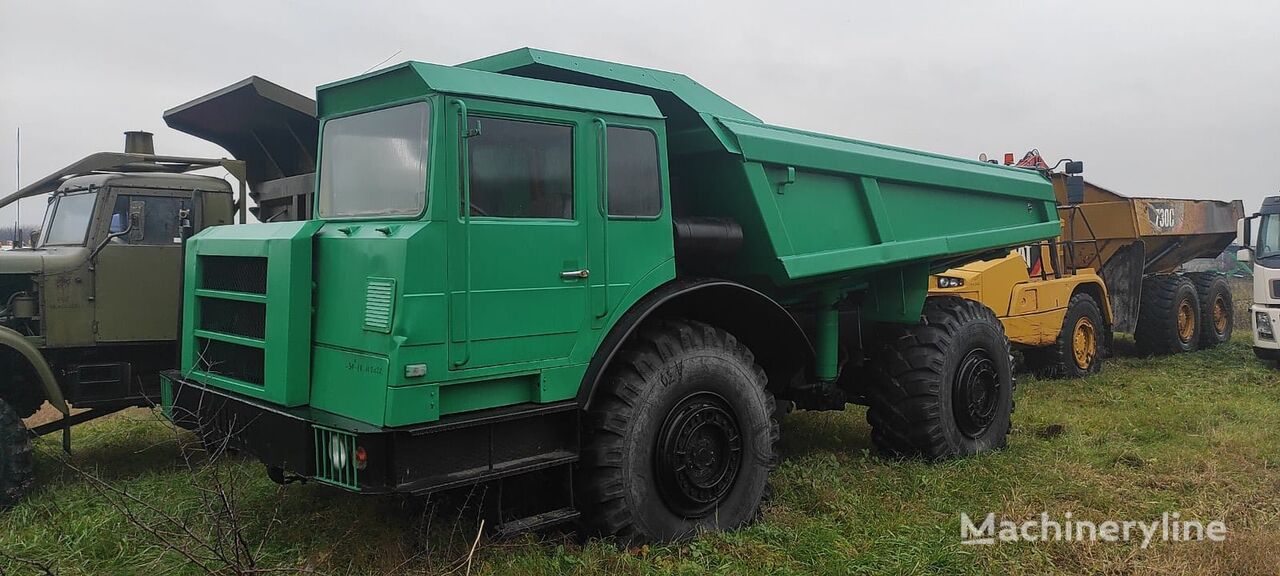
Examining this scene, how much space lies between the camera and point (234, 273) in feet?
15.1

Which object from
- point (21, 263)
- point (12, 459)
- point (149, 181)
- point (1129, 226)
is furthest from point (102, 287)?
point (1129, 226)

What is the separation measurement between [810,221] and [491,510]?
101 inches

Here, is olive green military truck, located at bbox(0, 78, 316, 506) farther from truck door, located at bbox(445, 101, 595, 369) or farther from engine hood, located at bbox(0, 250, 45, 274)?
truck door, located at bbox(445, 101, 595, 369)

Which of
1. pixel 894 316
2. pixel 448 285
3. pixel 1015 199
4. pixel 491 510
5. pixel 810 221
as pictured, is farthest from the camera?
pixel 1015 199

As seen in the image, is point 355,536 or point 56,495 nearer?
point 355,536

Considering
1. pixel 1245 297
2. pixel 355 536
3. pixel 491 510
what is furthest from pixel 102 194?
pixel 1245 297

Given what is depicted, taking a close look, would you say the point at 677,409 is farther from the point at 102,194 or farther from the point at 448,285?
the point at 102,194

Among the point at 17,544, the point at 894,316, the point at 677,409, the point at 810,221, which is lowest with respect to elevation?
the point at 17,544

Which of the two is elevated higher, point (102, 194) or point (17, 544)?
point (102, 194)

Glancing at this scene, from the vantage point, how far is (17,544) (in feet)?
15.4

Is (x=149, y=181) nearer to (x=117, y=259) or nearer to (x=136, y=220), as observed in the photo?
(x=136, y=220)

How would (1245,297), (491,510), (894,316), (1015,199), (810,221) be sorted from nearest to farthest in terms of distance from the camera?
(491,510)
(810,221)
(894,316)
(1015,199)
(1245,297)

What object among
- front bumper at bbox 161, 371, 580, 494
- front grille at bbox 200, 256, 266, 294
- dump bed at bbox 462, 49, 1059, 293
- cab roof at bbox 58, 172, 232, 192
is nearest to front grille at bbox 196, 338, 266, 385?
front bumper at bbox 161, 371, 580, 494

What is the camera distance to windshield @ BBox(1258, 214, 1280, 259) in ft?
36.4
